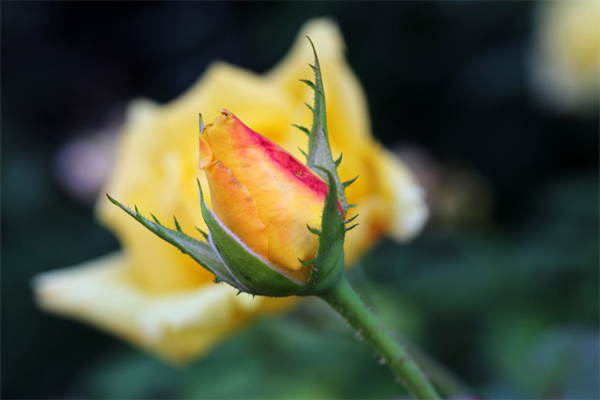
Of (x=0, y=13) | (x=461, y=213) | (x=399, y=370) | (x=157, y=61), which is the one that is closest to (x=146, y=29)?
(x=157, y=61)

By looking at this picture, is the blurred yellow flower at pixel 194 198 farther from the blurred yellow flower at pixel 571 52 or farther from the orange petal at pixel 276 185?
the blurred yellow flower at pixel 571 52

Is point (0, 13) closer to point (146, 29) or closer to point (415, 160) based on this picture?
point (146, 29)

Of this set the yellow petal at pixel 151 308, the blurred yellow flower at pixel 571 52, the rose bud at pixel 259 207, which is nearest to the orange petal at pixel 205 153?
the rose bud at pixel 259 207

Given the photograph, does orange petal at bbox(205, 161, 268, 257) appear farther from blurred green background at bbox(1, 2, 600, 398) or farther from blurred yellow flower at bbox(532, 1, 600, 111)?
blurred yellow flower at bbox(532, 1, 600, 111)

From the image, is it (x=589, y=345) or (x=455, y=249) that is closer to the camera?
(x=589, y=345)

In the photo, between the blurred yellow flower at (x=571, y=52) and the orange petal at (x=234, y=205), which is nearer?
the orange petal at (x=234, y=205)

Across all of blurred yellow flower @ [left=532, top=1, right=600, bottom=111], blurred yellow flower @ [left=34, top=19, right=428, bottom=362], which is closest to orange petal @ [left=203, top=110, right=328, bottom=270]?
blurred yellow flower @ [left=34, top=19, right=428, bottom=362]
